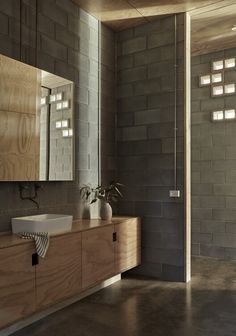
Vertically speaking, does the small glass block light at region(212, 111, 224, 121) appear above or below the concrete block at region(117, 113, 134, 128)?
above

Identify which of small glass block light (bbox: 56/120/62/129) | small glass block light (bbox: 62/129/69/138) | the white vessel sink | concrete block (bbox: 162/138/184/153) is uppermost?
small glass block light (bbox: 56/120/62/129)

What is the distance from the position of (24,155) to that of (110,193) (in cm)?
144

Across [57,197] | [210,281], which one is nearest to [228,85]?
[210,281]

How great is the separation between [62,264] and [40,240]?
0.37 meters

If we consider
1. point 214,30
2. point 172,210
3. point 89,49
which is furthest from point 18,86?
point 214,30

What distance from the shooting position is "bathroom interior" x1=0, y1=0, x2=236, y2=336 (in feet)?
8.93

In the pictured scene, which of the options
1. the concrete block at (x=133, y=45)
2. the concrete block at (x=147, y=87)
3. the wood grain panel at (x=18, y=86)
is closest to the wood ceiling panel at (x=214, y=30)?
the concrete block at (x=133, y=45)

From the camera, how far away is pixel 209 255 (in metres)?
5.12

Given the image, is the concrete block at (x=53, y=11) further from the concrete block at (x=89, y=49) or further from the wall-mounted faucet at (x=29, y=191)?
the wall-mounted faucet at (x=29, y=191)

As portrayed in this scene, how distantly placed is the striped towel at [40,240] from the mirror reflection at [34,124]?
548 mm

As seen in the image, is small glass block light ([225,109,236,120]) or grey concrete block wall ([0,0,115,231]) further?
small glass block light ([225,109,236,120])

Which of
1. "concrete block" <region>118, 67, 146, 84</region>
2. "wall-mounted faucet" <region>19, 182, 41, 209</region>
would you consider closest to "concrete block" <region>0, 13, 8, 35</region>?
"wall-mounted faucet" <region>19, 182, 41, 209</region>

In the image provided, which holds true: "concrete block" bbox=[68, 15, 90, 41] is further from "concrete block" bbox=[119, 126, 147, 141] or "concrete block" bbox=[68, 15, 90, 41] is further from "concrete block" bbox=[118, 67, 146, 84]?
"concrete block" bbox=[119, 126, 147, 141]

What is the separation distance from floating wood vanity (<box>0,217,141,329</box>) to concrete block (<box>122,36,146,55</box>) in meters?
2.20
